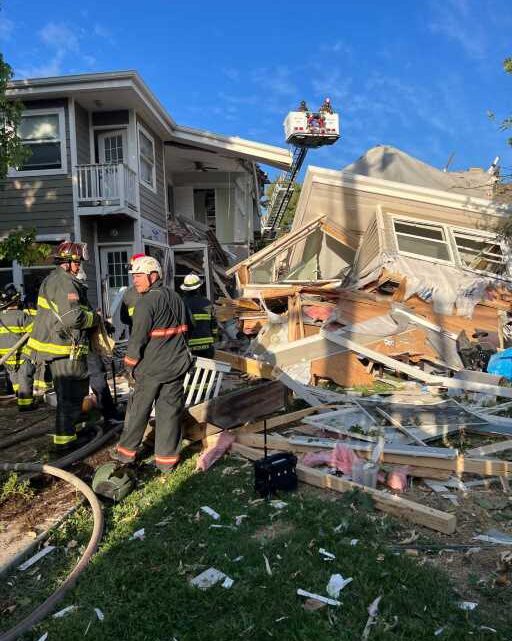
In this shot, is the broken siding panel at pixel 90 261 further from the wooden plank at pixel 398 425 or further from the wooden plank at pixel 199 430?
the wooden plank at pixel 398 425

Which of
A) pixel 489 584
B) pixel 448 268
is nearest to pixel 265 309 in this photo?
pixel 448 268

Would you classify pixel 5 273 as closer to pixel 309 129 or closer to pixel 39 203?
pixel 39 203

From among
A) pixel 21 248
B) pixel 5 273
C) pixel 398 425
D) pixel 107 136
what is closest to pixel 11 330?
pixel 21 248

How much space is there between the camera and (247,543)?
9.98ft

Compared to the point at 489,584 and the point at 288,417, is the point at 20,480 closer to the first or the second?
the point at 288,417

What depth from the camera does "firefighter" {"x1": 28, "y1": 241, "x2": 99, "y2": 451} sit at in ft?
15.5

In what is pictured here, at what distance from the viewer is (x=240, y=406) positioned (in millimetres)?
4992

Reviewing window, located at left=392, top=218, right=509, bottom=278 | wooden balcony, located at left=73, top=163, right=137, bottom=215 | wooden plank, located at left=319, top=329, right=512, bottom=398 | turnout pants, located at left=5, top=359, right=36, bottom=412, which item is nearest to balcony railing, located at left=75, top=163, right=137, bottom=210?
wooden balcony, located at left=73, top=163, right=137, bottom=215

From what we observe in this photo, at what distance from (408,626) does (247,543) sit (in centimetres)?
109

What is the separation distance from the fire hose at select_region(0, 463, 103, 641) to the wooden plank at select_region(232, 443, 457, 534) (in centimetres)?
159

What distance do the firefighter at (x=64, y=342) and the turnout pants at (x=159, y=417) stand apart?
0.82 metres

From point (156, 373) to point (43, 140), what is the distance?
9.68 m

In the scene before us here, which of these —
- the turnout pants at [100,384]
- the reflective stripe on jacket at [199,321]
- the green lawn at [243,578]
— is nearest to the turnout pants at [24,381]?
the turnout pants at [100,384]

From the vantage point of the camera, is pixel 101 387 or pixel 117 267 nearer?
pixel 101 387
